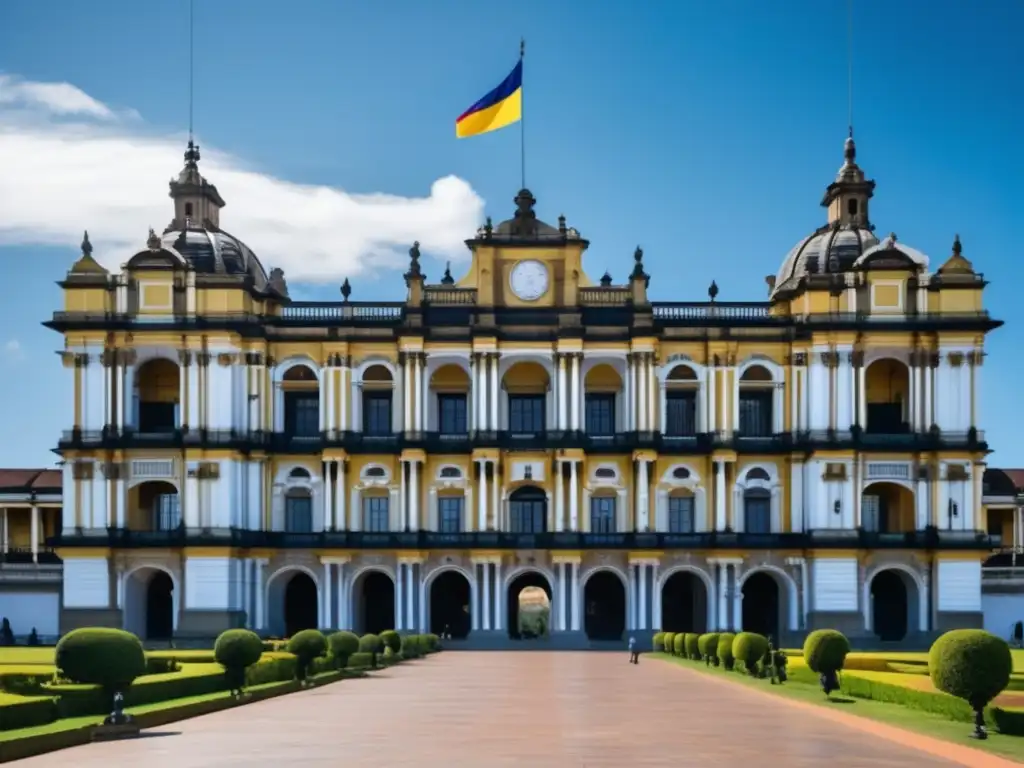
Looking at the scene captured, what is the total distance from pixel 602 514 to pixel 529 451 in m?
4.71

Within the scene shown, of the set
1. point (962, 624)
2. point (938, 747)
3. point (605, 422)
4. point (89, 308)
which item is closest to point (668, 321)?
point (605, 422)

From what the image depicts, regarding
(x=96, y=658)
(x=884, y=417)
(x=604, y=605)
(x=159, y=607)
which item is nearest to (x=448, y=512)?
(x=604, y=605)

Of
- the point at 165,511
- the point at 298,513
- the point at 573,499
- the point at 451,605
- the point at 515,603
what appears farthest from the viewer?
the point at 515,603

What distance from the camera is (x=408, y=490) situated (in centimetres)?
7400

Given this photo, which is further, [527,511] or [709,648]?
[527,511]

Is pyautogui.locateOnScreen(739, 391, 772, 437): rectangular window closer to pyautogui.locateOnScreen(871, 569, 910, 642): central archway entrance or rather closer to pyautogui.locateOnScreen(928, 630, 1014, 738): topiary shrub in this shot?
pyautogui.locateOnScreen(871, 569, 910, 642): central archway entrance

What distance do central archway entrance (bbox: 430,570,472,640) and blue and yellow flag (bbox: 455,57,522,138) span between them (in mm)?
21422

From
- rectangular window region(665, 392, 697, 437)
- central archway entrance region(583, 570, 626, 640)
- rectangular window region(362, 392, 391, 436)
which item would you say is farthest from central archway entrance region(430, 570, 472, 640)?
rectangular window region(665, 392, 697, 437)

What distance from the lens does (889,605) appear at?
75938 mm

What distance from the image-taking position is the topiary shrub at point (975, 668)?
92.1ft

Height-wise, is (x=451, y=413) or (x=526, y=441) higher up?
(x=451, y=413)

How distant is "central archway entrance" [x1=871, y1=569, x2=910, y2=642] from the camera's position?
75.6m

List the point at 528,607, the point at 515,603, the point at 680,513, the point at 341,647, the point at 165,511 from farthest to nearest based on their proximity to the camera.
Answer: the point at 528,607 < the point at 515,603 < the point at 165,511 < the point at 680,513 < the point at 341,647

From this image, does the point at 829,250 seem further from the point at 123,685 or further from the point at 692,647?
the point at 123,685
